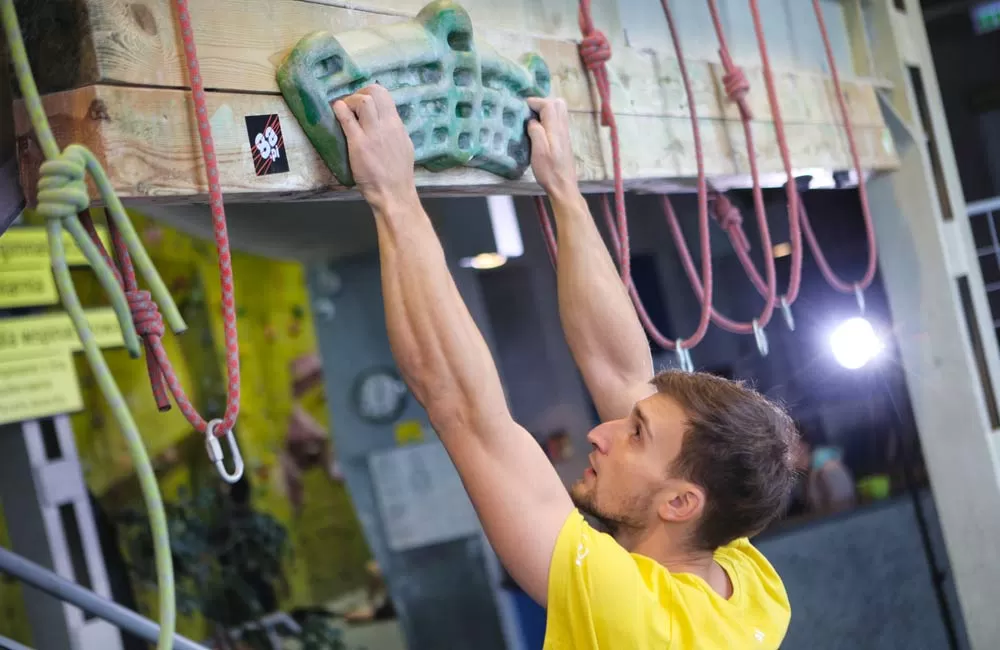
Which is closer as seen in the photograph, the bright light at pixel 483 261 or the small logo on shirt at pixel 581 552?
the small logo on shirt at pixel 581 552

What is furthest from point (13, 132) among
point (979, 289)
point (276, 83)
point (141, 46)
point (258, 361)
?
point (258, 361)

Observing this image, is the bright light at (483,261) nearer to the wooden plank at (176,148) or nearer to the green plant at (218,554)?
the green plant at (218,554)

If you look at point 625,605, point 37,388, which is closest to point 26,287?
point 37,388

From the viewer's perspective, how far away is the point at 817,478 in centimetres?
420

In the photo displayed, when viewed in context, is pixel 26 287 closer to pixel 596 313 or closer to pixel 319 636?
pixel 596 313

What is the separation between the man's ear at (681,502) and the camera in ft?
4.77

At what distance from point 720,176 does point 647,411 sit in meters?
0.86

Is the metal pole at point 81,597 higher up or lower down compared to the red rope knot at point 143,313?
lower down

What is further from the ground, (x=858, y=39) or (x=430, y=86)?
(x=858, y=39)

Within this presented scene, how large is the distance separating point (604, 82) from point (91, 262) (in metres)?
1.11

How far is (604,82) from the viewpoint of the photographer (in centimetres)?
180

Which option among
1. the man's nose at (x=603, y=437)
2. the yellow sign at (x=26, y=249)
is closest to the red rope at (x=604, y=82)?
the man's nose at (x=603, y=437)

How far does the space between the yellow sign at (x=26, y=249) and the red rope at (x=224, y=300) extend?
169 centimetres

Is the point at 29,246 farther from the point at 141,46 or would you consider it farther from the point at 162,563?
the point at 162,563
